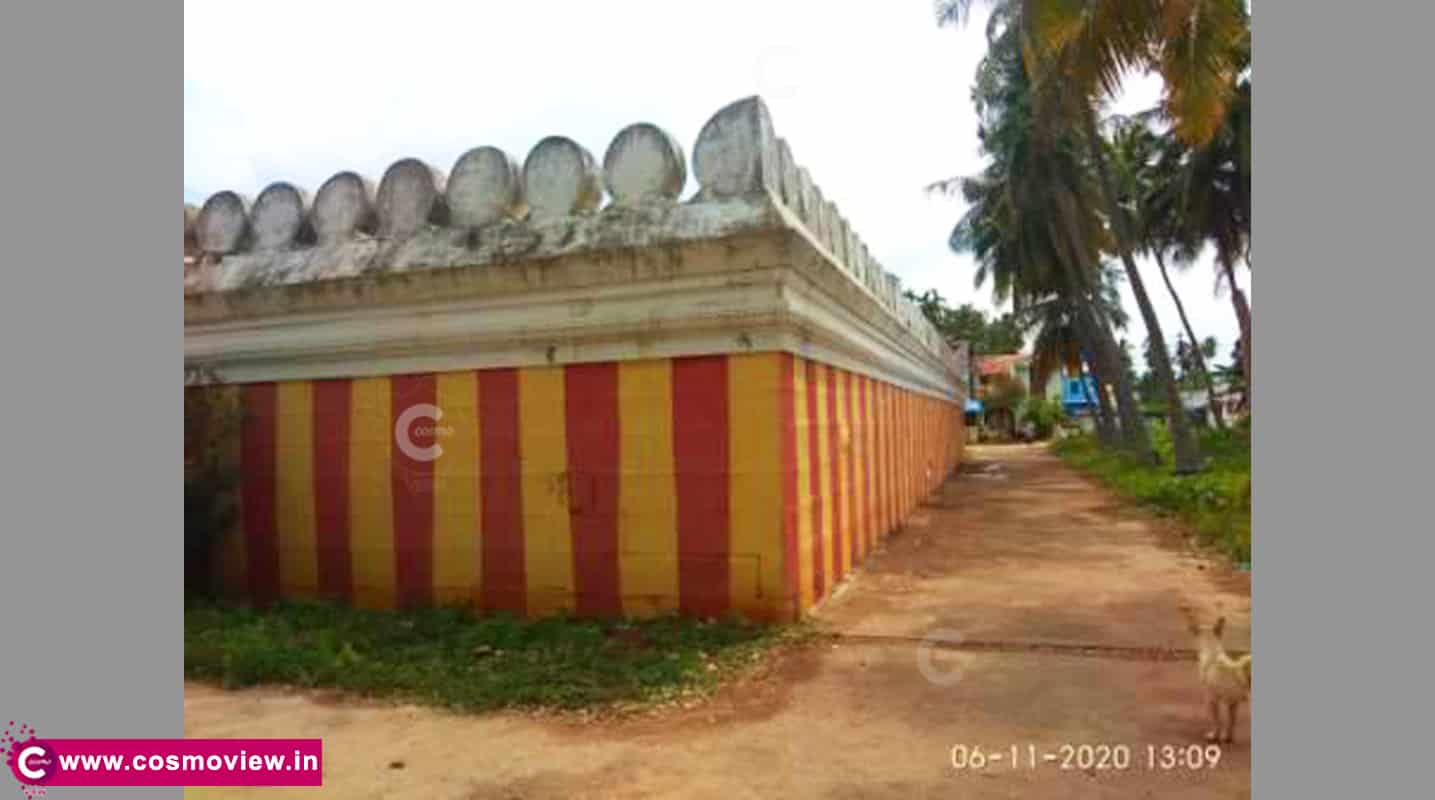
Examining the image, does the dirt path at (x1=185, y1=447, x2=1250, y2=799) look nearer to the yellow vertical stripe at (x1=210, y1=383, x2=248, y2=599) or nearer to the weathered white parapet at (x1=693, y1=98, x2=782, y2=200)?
the yellow vertical stripe at (x1=210, y1=383, x2=248, y2=599)

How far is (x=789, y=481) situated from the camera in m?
5.92

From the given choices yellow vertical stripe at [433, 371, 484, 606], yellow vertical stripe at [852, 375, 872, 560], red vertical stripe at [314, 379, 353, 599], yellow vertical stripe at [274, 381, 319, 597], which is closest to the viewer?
yellow vertical stripe at [433, 371, 484, 606]

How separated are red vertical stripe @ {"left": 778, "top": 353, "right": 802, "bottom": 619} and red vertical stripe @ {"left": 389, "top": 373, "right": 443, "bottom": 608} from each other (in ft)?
7.78

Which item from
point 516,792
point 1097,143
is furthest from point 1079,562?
point 1097,143

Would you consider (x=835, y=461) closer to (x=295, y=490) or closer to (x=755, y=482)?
(x=755, y=482)

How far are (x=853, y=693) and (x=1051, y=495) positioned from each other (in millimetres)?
13147

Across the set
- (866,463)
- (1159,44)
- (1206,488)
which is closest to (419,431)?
(866,463)

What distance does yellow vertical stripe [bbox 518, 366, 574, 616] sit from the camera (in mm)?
6301

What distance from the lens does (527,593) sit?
6375 mm

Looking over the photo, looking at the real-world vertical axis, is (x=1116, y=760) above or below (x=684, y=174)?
below

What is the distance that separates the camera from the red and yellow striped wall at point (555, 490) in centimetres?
591

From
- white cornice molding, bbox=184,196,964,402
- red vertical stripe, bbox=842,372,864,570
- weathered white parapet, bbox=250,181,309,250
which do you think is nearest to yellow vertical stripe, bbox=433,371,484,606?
white cornice molding, bbox=184,196,964,402

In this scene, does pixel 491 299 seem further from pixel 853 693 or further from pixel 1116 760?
pixel 1116 760
